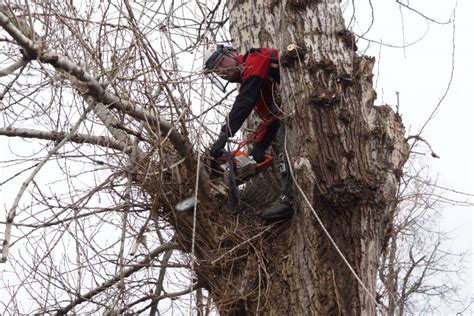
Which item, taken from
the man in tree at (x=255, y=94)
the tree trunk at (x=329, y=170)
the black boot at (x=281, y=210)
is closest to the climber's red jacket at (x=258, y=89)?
the man in tree at (x=255, y=94)

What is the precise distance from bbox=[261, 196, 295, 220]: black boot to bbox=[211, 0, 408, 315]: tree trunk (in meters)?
0.07

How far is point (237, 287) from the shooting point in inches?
192

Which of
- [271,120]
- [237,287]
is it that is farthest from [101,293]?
[271,120]

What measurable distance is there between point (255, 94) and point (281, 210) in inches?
34.8

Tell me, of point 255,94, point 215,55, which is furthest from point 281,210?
point 215,55

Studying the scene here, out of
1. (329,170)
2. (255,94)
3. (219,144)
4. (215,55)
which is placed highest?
(215,55)

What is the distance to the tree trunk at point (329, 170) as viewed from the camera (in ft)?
14.4

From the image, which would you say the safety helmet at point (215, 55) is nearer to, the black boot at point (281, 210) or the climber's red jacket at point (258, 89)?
the climber's red jacket at point (258, 89)

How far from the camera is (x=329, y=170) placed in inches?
174

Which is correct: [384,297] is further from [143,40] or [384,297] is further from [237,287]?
[143,40]

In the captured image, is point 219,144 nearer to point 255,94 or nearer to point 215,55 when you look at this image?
point 255,94

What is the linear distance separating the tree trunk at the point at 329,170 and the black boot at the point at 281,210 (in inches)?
2.9

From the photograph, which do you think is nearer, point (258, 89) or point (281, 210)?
point (281, 210)

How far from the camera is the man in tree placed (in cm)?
500
